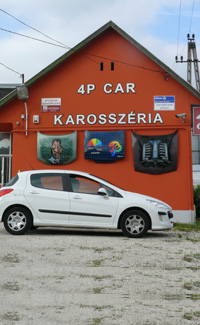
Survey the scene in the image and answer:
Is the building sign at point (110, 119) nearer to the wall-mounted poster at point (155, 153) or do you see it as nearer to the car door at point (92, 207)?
the wall-mounted poster at point (155, 153)

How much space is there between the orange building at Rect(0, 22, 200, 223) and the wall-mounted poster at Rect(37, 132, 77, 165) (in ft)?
0.11

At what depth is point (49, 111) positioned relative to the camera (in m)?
16.9

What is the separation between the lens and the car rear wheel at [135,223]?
36.8 ft

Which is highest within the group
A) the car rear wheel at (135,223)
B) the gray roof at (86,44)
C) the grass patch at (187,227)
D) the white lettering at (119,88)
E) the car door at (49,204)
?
the gray roof at (86,44)

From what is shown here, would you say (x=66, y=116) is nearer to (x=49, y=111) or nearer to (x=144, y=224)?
(x=49, y=111)

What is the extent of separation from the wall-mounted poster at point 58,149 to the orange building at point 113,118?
1.4 inches

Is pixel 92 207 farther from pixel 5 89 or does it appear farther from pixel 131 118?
pixel 5 89

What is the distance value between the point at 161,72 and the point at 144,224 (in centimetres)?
692

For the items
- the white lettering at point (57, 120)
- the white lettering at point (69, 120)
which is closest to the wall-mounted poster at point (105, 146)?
the white lettering at point (69, 120)

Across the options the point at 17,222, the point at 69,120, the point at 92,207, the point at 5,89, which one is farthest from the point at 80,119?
the point at 5,89

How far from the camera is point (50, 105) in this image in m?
16.9

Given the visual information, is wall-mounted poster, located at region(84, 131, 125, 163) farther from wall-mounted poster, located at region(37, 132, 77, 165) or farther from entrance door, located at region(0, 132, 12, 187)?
entrance door, located at region(0, 132, 12, 187)

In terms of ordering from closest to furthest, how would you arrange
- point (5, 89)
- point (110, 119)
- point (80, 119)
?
point (110, 119) → point (80, 119) → point (5, 89)

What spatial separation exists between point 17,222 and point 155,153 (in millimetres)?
6228
